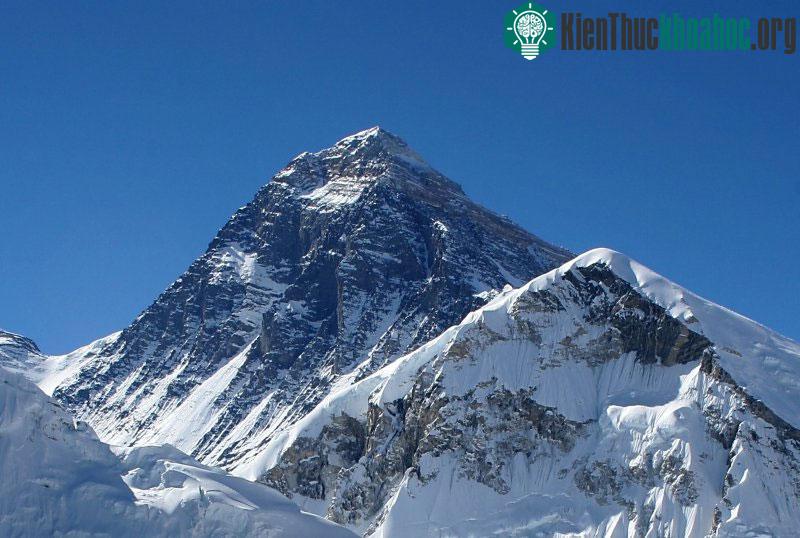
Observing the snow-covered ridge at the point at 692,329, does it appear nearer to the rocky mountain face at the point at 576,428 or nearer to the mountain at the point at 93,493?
the rocky mountain face at the point at 576,428

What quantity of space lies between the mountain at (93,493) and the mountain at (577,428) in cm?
3724

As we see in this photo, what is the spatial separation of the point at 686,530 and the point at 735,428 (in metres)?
13.9

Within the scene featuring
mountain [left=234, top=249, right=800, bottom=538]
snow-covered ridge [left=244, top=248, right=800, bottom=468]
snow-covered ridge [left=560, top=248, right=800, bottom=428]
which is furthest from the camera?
snow-covered ridge [left=244, top=248, right=800, bottom=468]

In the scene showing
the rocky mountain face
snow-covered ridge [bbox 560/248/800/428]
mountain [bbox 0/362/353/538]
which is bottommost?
mountain [bbox 0/362/353/538]

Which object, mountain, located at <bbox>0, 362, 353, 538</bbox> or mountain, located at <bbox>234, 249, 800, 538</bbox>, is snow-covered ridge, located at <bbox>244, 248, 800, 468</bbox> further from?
mountain, located at <bbox>0, 362, 353, 538</bbox>

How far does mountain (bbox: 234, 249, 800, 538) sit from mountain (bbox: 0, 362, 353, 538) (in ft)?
122

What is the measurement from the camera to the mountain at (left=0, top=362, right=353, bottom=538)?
405ft

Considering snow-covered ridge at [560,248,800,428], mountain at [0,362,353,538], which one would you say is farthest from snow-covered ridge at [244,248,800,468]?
mountain at [0,362,353,538]

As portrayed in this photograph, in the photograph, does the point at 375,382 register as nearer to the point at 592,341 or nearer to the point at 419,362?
the point at 419,362

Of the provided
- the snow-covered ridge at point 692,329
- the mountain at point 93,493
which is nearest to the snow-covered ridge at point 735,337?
the snow-covered ridge at point 692,329

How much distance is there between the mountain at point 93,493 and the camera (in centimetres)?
12356

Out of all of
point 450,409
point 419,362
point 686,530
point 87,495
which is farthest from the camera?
point 419,362

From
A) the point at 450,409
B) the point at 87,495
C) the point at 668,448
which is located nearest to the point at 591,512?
the point at 668,448

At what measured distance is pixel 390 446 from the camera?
598 feet
